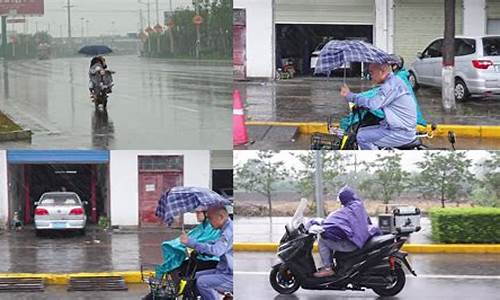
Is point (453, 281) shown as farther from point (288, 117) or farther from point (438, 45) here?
point (438, 45)

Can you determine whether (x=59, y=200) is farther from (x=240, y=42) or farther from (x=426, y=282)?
(x=240, y=42)

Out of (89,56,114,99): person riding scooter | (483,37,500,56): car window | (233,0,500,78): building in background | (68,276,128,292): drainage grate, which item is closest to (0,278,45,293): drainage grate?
(68,276,128,292): drainage grate

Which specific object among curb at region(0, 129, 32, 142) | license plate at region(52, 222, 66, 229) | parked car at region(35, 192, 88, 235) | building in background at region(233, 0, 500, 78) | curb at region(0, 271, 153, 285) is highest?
building in background at region(233, 0, 500, 78)

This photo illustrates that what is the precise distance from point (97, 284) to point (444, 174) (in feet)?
4.10

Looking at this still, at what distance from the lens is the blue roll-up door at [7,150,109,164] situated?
240 cm

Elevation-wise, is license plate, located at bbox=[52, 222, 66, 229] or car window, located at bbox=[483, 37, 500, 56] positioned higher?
car window, located at bbox=[483, 37, 500, 56]

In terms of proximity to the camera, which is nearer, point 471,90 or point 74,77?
point 74,77

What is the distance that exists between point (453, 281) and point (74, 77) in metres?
1.56

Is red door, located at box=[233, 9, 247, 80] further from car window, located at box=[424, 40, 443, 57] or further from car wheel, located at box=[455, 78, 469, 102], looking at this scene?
car wheel, located at box=[455, 78, 469, 102]

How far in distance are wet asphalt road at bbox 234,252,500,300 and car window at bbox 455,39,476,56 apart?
343 cm

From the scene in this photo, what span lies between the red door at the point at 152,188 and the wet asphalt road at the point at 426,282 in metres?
0.47

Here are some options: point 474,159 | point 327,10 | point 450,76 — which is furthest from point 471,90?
point 474,159

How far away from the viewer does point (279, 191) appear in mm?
2855

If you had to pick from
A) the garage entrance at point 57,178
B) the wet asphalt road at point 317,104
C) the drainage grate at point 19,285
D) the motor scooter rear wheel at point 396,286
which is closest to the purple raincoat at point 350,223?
the motor scooter rear wheel at point 396,286
